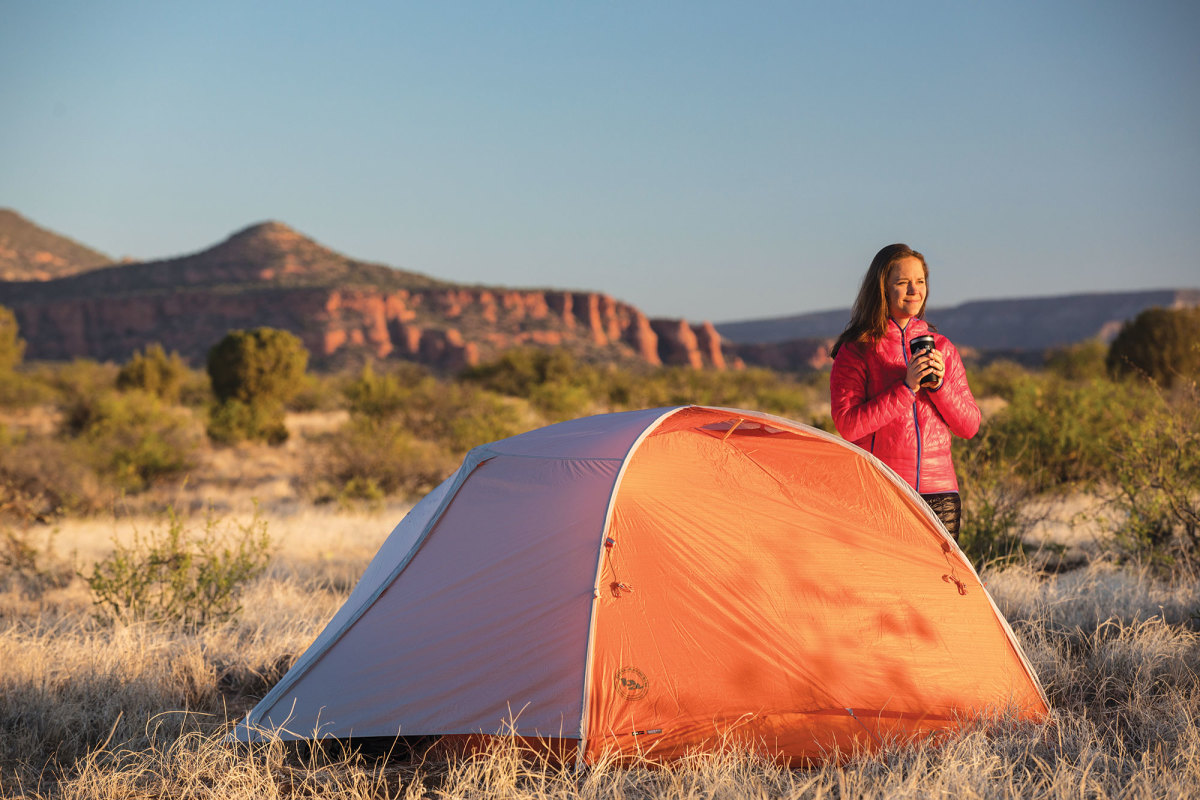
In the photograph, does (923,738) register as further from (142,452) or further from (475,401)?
(475,401)

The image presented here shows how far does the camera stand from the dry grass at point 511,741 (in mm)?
2758

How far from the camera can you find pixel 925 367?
320cm

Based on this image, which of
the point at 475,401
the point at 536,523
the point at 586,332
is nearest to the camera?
the point at 536,523

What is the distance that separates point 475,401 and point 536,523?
12902mm

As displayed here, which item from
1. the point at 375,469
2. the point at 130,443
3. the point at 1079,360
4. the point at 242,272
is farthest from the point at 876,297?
the point at 242,272

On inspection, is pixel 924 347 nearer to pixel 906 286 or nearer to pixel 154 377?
pixel 906 286

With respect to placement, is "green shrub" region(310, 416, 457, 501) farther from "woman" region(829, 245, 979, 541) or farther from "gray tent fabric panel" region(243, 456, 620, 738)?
"woman" region(829, 245, 979, 541)

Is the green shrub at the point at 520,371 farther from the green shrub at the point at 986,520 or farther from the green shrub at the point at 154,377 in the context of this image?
the green shrub at the point at 986,520

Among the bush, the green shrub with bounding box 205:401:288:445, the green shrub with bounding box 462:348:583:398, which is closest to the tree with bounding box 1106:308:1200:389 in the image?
the green shrub with bounding box 462:348:583:398

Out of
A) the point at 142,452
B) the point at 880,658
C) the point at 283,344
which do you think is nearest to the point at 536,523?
the point at 880,658

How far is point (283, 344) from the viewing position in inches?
872

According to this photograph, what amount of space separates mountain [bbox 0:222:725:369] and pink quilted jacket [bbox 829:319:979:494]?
52.7 metres

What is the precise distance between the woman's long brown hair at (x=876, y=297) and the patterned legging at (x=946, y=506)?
710 mm

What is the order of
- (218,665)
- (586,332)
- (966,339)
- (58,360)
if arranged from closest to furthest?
(218,665) < (58,360) < (586,332) < (966,339)
